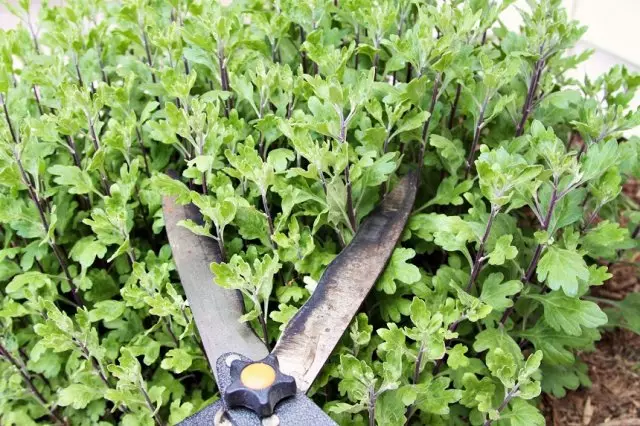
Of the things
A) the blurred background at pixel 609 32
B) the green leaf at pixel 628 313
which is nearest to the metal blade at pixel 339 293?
the green leaf at pixel 628 313

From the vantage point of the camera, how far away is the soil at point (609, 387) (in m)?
1.49

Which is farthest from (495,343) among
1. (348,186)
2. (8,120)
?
(8,120)

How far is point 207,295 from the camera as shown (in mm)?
1095

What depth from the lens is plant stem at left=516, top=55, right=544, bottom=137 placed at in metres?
1.25

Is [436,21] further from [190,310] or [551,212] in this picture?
[190,310]

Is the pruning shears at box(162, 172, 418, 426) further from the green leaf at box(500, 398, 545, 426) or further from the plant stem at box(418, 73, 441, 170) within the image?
the green leaf at box(500, 398, 545, 426)

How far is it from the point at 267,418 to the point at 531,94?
79 centimetres

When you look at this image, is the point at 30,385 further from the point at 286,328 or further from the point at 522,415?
the point at 522,415

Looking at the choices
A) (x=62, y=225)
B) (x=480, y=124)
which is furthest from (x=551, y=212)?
(x=62, y=225)

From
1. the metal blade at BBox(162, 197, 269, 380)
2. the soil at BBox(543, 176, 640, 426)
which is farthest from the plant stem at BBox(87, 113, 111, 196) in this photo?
the soil at BBox(543, 176, 640, 426)

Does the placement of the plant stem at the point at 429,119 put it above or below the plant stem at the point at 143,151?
above

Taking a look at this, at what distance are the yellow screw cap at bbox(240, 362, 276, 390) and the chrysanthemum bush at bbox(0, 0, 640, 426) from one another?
12 centimetres

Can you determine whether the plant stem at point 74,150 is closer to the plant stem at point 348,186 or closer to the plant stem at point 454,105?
the plant stem at point 348,186

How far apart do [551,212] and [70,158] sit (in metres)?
0.94
